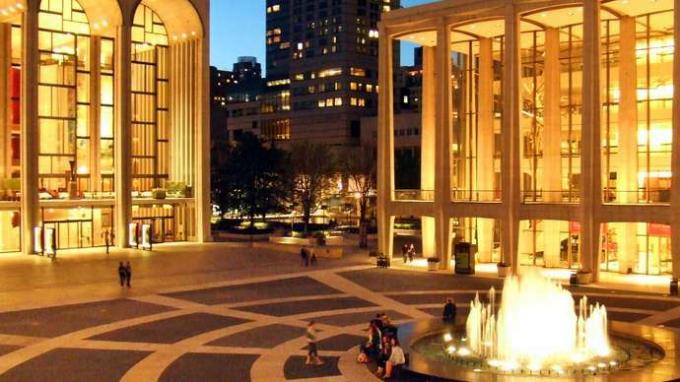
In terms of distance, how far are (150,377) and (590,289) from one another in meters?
24.9

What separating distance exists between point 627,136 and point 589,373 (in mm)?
27238

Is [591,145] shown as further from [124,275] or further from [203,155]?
[203,155]

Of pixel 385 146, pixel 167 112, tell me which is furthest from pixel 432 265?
pixel 167 112

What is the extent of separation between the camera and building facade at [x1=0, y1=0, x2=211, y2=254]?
5375 centimetres

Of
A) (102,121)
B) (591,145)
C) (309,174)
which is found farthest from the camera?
(309,174)

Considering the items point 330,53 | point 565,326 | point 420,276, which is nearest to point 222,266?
point 420,276

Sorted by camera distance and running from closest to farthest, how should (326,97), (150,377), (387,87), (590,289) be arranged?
(150,377) → (590,289) → (387,87) → (326,97)

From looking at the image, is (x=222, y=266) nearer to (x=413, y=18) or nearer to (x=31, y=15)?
(x=413, y=18)

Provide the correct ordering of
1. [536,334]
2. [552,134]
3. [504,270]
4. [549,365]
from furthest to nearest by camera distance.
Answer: [552,134] < [504,270] < [536,334] < [549,365]

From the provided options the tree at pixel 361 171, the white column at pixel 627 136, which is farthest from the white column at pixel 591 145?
the tree at pixel 361 171

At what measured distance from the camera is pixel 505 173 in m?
43.4

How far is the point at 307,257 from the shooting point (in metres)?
47.4

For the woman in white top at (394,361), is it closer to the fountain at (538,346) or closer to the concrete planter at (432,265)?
the fountain at (538,346)

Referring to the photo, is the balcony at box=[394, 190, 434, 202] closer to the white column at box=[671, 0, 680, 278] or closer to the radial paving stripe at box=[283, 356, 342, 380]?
the white column at box=[671, 0, 680, 278]
